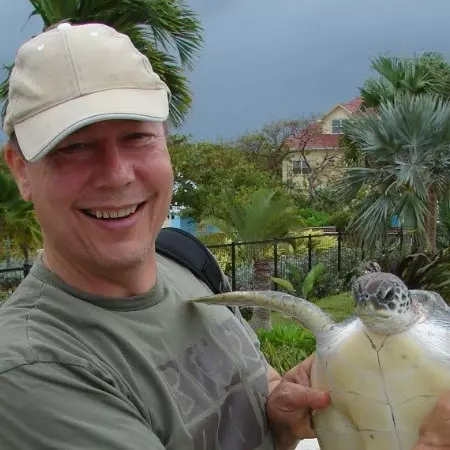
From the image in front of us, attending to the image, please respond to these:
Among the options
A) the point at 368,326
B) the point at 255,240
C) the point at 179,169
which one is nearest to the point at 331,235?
the point at 255,240

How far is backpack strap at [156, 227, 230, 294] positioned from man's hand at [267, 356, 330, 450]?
11.6 inches

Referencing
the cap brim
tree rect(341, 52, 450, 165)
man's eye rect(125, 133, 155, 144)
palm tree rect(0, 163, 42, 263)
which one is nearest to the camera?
the cap brim

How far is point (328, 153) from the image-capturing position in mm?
27984

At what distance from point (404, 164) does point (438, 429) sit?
24.2 feet

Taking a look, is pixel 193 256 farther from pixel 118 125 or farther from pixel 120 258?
pixel 118 125

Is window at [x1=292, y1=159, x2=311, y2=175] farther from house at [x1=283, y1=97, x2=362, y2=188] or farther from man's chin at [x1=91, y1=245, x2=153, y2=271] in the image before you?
man's chin at [x1=91, y1=245, x2=153, y2=271]

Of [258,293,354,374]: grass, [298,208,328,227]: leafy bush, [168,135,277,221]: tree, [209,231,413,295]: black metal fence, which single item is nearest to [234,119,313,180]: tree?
[298,208,328,227]: leafy bush

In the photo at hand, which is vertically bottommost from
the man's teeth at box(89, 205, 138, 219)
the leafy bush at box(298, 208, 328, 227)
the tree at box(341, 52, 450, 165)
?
the leafy bush at box(298, 208, 328, 227)

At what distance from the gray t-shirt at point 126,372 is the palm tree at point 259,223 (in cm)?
672

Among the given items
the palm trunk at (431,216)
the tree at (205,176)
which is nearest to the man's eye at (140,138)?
the palm trunk at (431,216)

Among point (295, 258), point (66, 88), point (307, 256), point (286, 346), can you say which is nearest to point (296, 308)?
point (66, 88)

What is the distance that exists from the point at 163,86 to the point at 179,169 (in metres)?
19.0

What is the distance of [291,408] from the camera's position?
1.41m

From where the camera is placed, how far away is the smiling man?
38.8 inches
